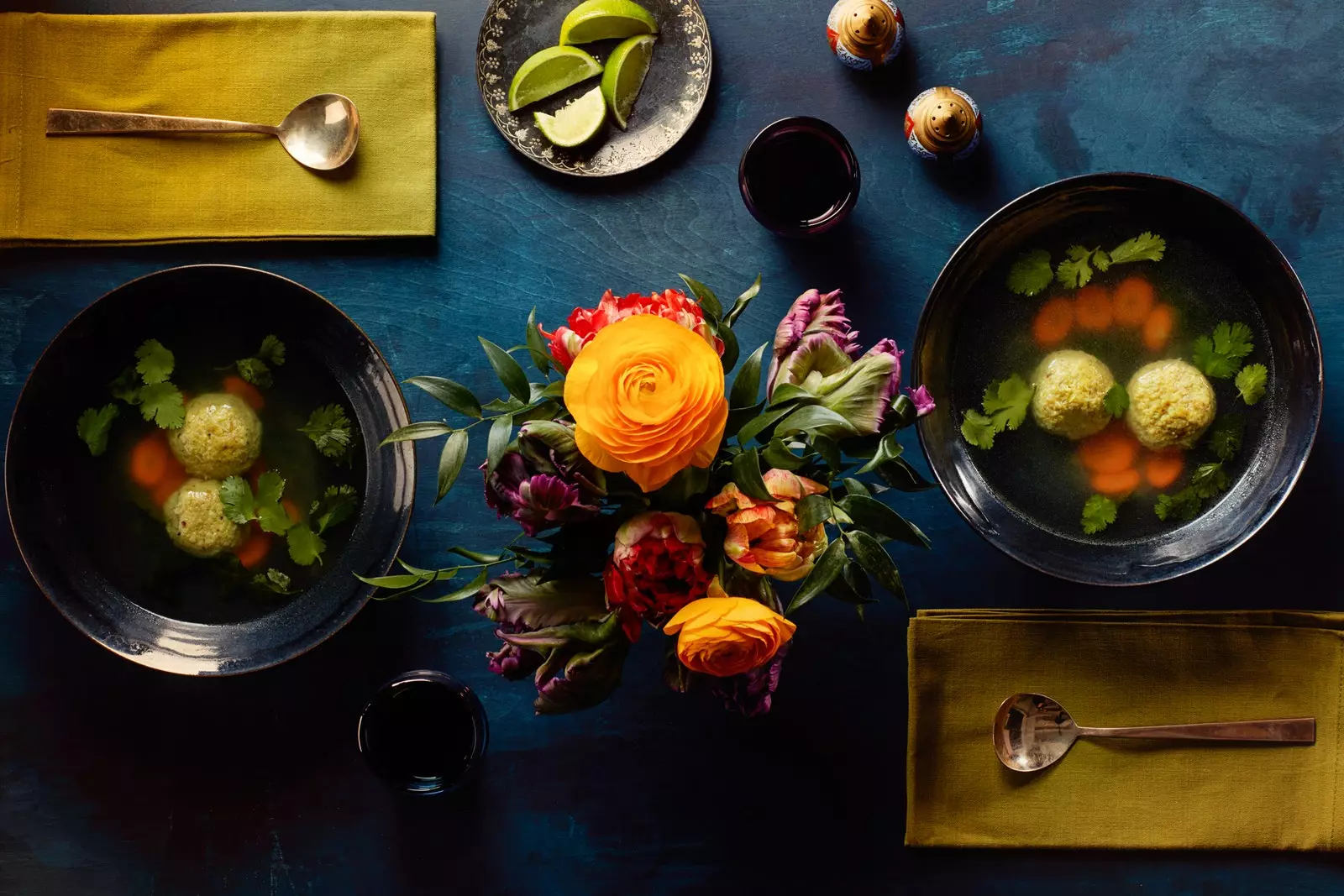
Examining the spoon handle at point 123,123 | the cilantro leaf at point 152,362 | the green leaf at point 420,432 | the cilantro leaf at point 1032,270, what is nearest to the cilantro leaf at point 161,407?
the cilantro leaf at point 152,362

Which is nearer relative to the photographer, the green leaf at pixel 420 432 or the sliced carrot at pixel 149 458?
the green leaf at pixel 420 432

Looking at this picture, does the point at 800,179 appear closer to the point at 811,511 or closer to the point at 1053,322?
the point at 1053,322

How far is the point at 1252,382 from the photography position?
0.96 m

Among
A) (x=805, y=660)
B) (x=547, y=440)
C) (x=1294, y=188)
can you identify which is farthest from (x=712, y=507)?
(x=1294, y=188)

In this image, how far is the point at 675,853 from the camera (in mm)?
1026

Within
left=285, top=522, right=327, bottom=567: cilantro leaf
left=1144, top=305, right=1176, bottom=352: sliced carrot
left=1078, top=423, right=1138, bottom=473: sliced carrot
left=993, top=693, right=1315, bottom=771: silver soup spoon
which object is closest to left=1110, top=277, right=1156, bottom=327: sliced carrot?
left=1144, top=305, right=1176, bottom=352: sliced carrot

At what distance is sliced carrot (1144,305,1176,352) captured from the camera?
984 mm

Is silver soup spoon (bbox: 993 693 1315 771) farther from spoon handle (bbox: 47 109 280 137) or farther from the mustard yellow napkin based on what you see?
spoon handle (bbox: 47 109 280 137)

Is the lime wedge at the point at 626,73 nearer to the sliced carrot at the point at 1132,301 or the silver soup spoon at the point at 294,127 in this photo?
the silver soup spoon at the point at 294,127

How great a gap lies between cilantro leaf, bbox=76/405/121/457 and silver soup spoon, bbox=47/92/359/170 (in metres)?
0.29

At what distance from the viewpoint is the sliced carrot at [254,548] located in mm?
997

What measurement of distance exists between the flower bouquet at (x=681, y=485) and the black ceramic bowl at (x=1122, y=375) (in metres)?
0.25

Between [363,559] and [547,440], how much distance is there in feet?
1.29

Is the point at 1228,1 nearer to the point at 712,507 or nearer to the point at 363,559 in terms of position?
the point at 712,507
